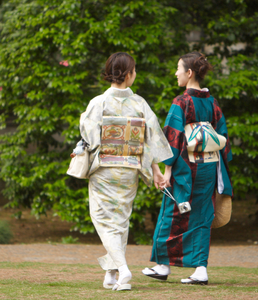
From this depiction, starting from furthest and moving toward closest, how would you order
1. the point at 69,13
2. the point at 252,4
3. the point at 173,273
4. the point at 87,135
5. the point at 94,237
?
the point at 94,237 → the point at 252,4 → the point at 69,13 → the point at 173,273 → the point at 87,135

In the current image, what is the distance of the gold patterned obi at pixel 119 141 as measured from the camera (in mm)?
3139

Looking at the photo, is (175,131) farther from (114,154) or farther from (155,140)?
(114,154)

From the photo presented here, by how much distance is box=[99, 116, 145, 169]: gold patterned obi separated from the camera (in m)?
3.14

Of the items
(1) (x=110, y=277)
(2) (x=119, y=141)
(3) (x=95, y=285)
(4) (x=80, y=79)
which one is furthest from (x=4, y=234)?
(2) (x=119, y=141)

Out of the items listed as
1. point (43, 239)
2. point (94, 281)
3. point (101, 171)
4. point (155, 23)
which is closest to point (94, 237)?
point (43, 239)

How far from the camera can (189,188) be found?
11.3 feet

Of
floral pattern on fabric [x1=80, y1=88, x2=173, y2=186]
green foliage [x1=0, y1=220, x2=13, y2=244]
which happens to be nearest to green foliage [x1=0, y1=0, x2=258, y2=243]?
green foliage [x1=0, y1=220, x2=13, y2=244]

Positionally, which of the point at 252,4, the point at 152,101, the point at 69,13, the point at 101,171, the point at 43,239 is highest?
the point at 252,4

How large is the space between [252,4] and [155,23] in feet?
6.82

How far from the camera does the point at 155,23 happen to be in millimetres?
6828

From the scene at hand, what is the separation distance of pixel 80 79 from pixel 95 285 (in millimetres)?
4298

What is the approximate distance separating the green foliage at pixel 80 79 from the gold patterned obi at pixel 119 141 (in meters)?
3.23

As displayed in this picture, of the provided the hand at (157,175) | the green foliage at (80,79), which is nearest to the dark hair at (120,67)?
the hand at (157,175)

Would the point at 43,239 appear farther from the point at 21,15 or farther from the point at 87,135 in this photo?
the point at 87,135
